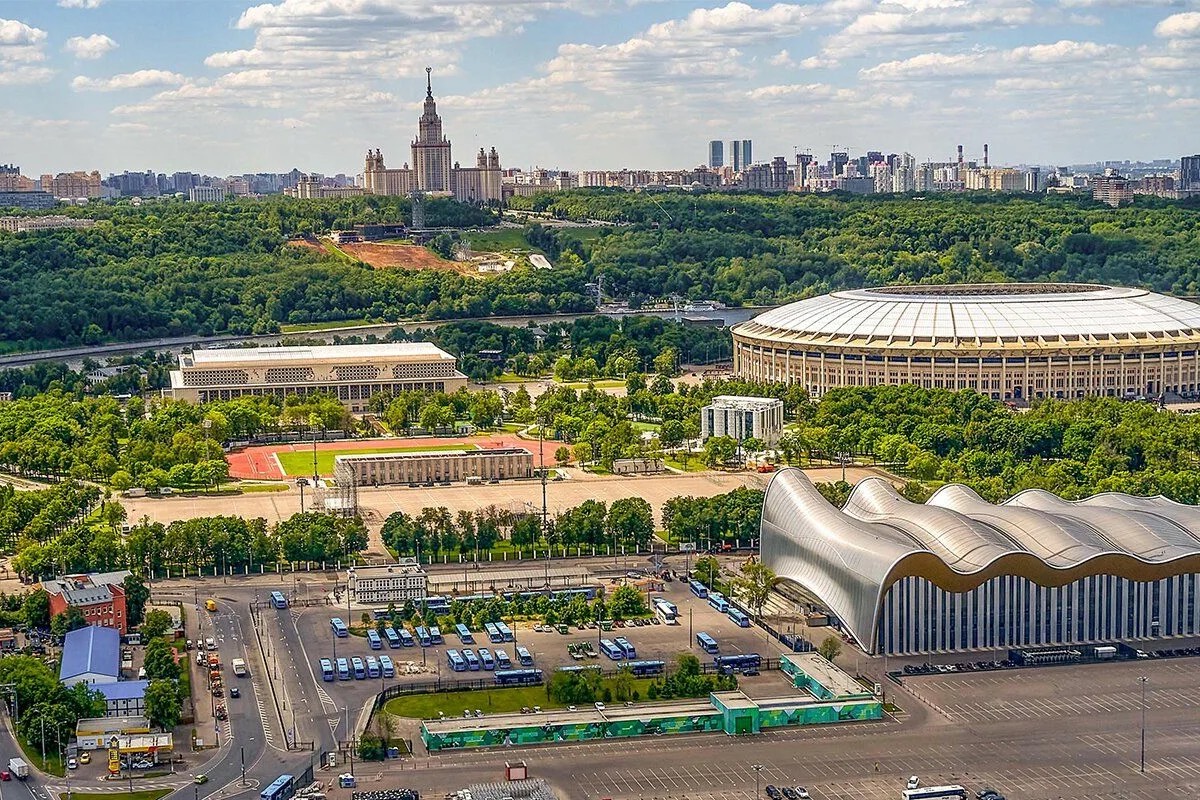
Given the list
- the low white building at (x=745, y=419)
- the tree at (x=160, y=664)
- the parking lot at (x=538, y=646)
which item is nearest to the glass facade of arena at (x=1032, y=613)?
the parking lot at (x=538, y=646)

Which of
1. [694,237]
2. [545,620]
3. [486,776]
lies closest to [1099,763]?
[486,776]

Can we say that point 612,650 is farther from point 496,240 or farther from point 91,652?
point 496,240

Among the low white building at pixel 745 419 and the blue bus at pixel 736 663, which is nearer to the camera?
the blue bus at pixel 736 663

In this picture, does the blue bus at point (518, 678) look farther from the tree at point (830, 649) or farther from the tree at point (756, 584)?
the tree at point (756, 584)

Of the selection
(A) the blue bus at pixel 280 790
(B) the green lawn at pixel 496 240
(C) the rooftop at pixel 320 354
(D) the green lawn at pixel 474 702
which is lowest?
(D) the green lawn at pixel 474 702

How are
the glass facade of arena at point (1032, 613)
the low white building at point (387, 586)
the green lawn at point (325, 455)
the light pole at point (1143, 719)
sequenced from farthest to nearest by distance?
the green lawn at point (325, 455) → the low white building at point (387, 586) → the glass facade of arena at point (1032, 613) → the light pole at point (1143, 719)

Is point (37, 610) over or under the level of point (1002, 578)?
under

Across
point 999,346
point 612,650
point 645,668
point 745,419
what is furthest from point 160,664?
point 999,346
